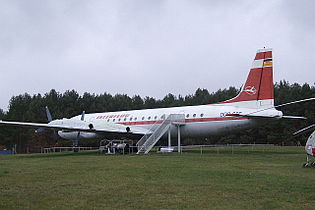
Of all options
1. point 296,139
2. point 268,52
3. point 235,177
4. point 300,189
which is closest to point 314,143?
point 235,177

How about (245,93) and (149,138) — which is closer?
(245,93)

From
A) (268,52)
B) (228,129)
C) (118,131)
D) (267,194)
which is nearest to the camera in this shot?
(267,194)

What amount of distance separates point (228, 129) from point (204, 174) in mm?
14098

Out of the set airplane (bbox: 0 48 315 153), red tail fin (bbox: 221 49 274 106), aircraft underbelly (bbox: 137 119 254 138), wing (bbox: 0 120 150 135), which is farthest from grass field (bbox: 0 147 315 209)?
wing (bbox: 0 120 150 135)

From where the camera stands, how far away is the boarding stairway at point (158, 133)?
26547 mm

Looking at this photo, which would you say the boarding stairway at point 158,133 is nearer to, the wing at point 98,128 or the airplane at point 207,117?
the airplane at point 207,117

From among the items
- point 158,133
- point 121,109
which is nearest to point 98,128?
point 158,133

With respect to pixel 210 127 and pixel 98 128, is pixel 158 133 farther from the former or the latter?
pixel 98 128

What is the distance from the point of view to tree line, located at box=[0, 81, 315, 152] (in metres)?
55.5

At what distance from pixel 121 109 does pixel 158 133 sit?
156 ft

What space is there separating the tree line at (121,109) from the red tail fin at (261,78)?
2852cm

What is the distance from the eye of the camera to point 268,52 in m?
23.8

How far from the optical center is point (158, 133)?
2703 cm

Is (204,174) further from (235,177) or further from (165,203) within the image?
(165,203)
